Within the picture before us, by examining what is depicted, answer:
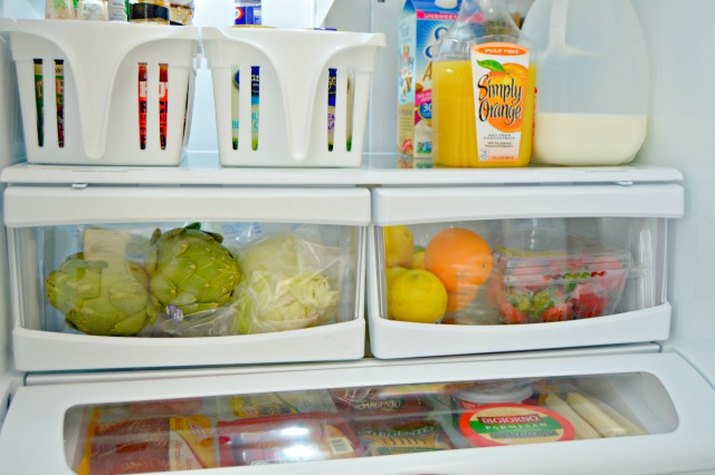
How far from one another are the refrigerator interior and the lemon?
7 cm

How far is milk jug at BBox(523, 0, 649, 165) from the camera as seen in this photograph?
1.23 m

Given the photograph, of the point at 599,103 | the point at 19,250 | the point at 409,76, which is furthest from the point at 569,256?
the point at 19,250

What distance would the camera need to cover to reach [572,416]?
3.52 ft

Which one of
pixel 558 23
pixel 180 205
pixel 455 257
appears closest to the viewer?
pixel 180 205

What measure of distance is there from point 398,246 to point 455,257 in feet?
0.29

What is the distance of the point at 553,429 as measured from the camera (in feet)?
3.35

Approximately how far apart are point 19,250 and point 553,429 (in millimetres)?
778

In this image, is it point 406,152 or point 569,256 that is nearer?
point 569,256

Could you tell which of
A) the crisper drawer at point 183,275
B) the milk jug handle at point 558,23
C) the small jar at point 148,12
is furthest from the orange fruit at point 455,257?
the small jar at point 148,12

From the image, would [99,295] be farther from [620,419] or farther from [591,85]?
[591,85]

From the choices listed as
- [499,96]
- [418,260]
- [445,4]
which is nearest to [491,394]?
[418,260]

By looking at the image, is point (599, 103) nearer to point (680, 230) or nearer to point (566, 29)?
point (566, 29)

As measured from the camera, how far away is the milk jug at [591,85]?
1234mm

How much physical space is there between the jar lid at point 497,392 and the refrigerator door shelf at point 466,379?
2cm
